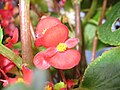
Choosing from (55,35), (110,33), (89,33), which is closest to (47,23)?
→ (55,35)

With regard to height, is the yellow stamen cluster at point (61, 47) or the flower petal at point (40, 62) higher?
the yellow stamen cluster at point (61, 47)

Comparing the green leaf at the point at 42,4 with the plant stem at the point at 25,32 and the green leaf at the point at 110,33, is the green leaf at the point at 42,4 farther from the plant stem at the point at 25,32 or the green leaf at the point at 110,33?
the plant stem at the point at 25,32

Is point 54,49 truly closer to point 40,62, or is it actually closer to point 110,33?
point 40,62

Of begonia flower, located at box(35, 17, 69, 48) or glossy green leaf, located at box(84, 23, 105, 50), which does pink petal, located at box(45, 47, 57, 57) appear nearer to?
begonia flower, located at box(35, 17, 69, 48)

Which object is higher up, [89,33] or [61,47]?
[61,47]

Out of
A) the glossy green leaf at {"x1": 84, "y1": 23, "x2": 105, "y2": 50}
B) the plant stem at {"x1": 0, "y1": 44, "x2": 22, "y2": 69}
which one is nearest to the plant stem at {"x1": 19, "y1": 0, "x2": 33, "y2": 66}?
the plant stem at {"x1": 0, "y1": 44, "x2": 22, "y2": 69}

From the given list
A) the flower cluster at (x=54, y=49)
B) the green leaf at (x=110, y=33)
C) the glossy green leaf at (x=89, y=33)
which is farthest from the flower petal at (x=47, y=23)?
the glossy green leaf at (x=89, y=33)

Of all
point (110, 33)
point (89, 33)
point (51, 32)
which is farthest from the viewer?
point (89, 33)

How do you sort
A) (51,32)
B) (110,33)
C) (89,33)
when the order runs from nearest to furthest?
(51,32) → (110,33) → (89,33)
